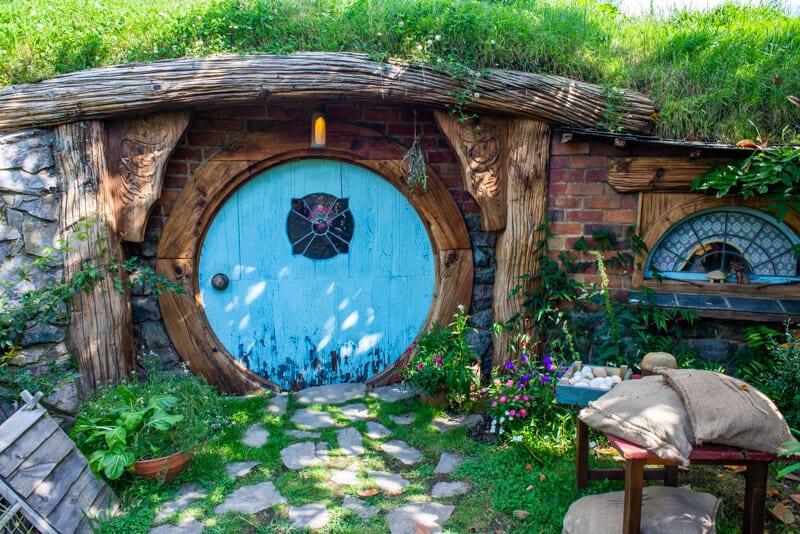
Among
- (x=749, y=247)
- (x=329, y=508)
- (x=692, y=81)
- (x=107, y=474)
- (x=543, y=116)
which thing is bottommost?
(x=329, y=508)

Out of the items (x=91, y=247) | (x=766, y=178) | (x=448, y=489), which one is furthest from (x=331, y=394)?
(x=766, y=178)

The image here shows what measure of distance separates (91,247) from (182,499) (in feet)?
5.83

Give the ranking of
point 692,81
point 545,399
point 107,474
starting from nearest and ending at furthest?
point 107,474
point 545,399
point 692,81

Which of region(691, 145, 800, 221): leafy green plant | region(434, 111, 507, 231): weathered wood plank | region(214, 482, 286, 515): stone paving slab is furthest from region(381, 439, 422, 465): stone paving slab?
region(691, 145, 800, 221): leafy green plant

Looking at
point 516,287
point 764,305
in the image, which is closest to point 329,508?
point 516,287

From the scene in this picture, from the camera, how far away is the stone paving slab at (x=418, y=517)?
2.89 meters

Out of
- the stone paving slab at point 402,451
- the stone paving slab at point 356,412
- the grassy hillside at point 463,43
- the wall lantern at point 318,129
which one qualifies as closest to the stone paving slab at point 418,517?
the stone paving slab at point 402,451

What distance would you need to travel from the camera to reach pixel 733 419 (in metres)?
2.36

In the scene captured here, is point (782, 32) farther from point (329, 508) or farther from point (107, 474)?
point (107, 474)

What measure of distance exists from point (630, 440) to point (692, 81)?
9.08 ft

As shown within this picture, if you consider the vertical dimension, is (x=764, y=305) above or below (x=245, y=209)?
below

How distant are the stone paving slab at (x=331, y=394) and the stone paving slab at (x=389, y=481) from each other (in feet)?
3.15

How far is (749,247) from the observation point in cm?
387

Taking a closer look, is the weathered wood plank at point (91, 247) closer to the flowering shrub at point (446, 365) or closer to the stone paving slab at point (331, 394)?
the stone paving slab at point (331, 394)
